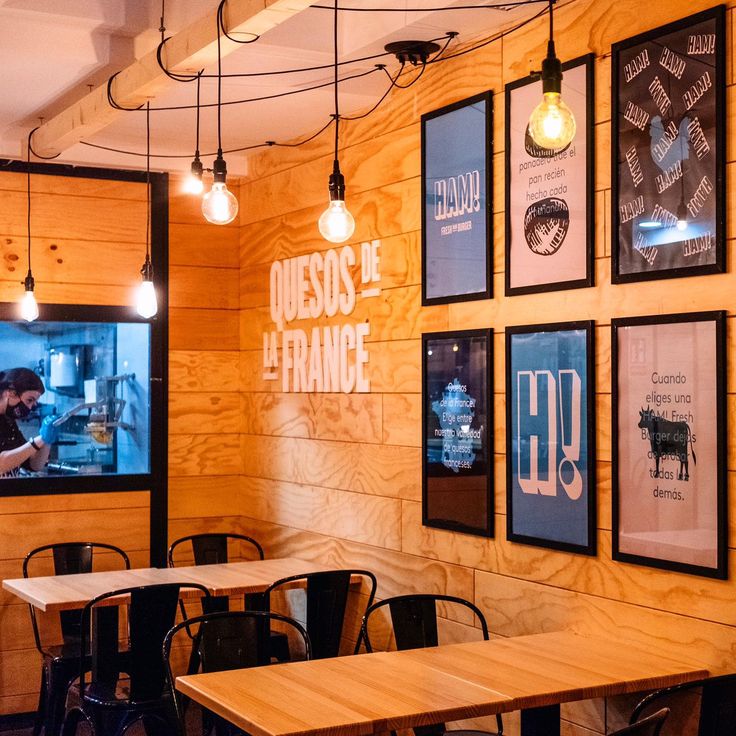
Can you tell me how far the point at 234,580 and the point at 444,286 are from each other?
164cm

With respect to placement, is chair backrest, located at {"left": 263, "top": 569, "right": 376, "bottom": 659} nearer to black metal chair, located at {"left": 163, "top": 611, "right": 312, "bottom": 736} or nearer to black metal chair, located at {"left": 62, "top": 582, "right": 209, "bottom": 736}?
black metal chair, located at {"left": 62, "top": 582, "right": 209, "bottom": 736}

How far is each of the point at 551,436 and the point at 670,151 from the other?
1.09 metres

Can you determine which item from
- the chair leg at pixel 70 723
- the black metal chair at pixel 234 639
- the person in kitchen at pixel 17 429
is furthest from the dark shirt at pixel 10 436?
the black metal chair at pixel 234 639

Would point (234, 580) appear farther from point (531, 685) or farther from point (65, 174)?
point (65, 174)

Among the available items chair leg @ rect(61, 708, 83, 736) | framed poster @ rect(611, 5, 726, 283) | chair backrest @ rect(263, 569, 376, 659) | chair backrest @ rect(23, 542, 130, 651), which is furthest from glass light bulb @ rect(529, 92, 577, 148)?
chair backrest @ rect(23, 542, 130, 651)

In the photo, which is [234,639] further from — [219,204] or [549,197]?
[549,197]

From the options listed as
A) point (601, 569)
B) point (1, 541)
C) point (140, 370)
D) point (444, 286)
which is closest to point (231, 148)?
point (140, 370)

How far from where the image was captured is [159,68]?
13.3 ft

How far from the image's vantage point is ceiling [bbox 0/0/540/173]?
4.06 m

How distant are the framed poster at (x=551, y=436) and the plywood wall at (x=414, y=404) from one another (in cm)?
5

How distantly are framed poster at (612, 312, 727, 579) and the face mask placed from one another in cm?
355

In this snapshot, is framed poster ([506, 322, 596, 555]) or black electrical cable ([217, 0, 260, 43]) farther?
framed poster ([506, 322, 596, 555])

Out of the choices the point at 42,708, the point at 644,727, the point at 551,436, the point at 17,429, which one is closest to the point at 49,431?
the point at 17,429

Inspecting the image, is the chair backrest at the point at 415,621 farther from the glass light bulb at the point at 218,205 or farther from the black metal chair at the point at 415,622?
the glass light bulb at the point at 218,205
